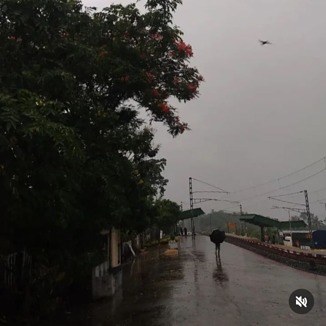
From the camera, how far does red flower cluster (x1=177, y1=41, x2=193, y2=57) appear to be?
11741mm

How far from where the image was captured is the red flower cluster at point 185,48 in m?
11.7

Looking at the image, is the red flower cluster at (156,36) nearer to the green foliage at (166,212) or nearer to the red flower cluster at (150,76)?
the red flower cluster at (150,76)

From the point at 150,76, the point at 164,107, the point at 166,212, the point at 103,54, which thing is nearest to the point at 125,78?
the point at 103,54

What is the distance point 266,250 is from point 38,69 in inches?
818

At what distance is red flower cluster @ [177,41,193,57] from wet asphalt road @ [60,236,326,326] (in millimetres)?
6926

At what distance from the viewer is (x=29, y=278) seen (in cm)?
853

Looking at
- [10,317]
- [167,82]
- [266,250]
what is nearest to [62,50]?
[167,82]

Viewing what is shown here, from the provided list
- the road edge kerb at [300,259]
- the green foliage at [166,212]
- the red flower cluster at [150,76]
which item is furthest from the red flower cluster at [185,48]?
the green foliage at [166,212]

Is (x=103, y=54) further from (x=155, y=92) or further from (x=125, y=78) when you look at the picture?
(x=155, y=92)

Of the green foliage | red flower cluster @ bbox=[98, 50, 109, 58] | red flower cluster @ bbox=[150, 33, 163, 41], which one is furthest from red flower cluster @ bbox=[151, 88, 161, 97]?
the green foliage

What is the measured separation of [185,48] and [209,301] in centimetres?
722

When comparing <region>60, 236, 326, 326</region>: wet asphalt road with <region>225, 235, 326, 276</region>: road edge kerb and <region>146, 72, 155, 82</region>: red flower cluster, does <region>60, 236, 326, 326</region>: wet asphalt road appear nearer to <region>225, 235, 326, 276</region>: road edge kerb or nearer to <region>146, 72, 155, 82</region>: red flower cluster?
<region>225, 235, 326, 276</region>: road edge kerb

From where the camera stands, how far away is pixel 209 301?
9359 mm

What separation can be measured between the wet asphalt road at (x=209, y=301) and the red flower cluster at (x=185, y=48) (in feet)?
22.7
